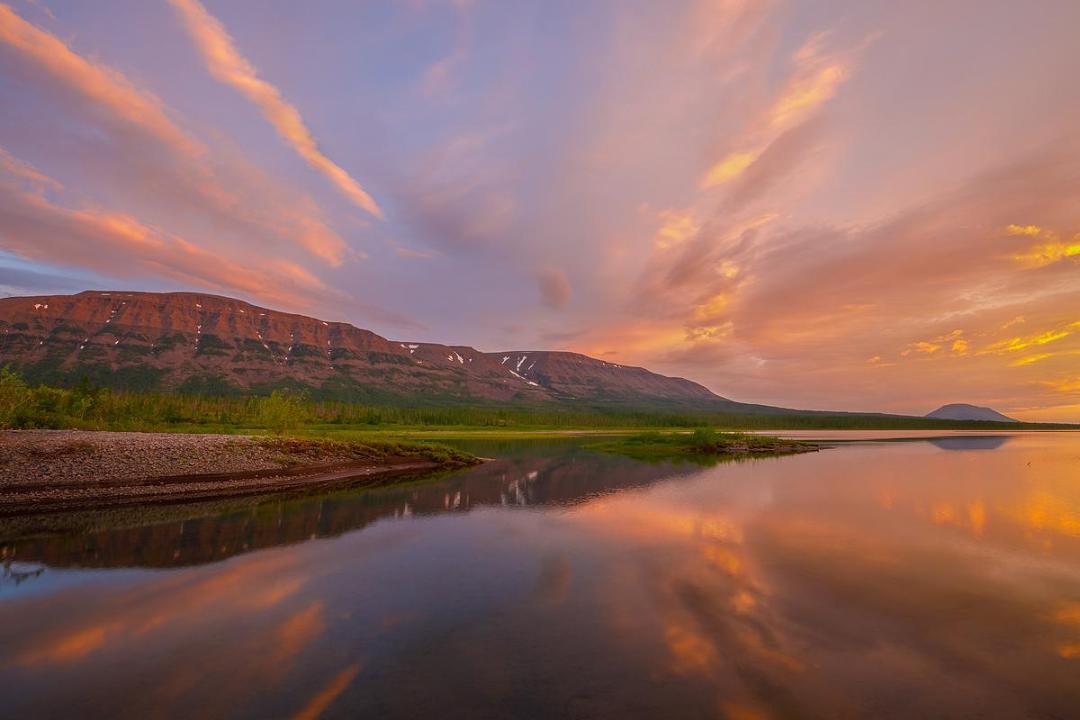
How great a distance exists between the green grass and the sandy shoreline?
4898 centimetres

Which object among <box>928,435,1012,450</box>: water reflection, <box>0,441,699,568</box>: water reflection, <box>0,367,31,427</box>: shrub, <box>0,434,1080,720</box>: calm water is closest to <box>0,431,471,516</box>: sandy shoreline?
<box>0,441,699,568</box>: water reflection

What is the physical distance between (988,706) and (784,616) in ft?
19.0

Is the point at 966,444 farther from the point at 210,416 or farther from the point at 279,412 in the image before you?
the point at 210,416

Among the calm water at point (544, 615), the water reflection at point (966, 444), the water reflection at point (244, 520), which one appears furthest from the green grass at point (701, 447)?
the calm water at point (544, 615)

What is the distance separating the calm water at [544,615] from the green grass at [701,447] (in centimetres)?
5051

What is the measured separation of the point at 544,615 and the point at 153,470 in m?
37.8

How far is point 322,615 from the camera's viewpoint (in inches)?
648

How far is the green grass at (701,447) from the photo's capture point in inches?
3354

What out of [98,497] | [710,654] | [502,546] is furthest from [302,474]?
[710,654]

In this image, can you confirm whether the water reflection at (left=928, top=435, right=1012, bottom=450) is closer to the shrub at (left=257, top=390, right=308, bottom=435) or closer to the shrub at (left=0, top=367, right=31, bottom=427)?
the shrub at (left=257, top=390, right=308, bottom=435)

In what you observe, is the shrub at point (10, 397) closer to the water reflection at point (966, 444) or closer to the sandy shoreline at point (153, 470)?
the sandy shoreline at point (153, 470)

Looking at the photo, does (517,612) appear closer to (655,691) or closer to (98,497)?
(655,691)

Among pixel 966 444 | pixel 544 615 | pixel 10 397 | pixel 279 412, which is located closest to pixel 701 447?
pixel 279 412

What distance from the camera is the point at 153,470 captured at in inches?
1511
